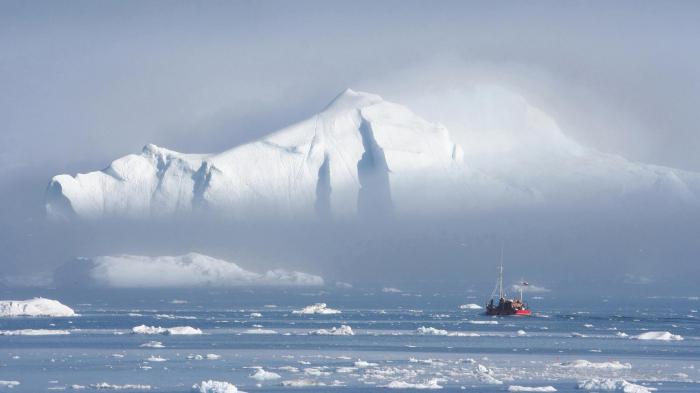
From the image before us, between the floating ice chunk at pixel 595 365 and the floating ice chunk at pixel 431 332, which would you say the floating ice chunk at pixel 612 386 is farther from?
the floating ice chunk at pixel 431 332

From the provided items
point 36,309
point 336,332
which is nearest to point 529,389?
point 336,332

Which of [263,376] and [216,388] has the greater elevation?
[263,376]

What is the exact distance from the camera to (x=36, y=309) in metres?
115

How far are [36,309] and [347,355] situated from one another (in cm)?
4834

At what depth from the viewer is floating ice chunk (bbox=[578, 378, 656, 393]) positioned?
56.1 metres

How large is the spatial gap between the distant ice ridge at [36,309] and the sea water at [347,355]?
1501 mm

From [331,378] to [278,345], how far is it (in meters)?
20.9

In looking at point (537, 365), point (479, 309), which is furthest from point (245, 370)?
point (479, 309)

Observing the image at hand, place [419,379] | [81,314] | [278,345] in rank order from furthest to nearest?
1. [81,314]
2. [278,345]
3. [419,379]

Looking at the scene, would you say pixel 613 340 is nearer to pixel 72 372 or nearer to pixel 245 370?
pixel 245 370

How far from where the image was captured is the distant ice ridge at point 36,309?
370ft

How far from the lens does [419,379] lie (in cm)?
6059

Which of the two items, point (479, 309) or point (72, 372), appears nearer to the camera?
point (72, 372)

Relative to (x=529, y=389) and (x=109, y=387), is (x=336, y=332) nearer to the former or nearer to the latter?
(x=529, y=389)
